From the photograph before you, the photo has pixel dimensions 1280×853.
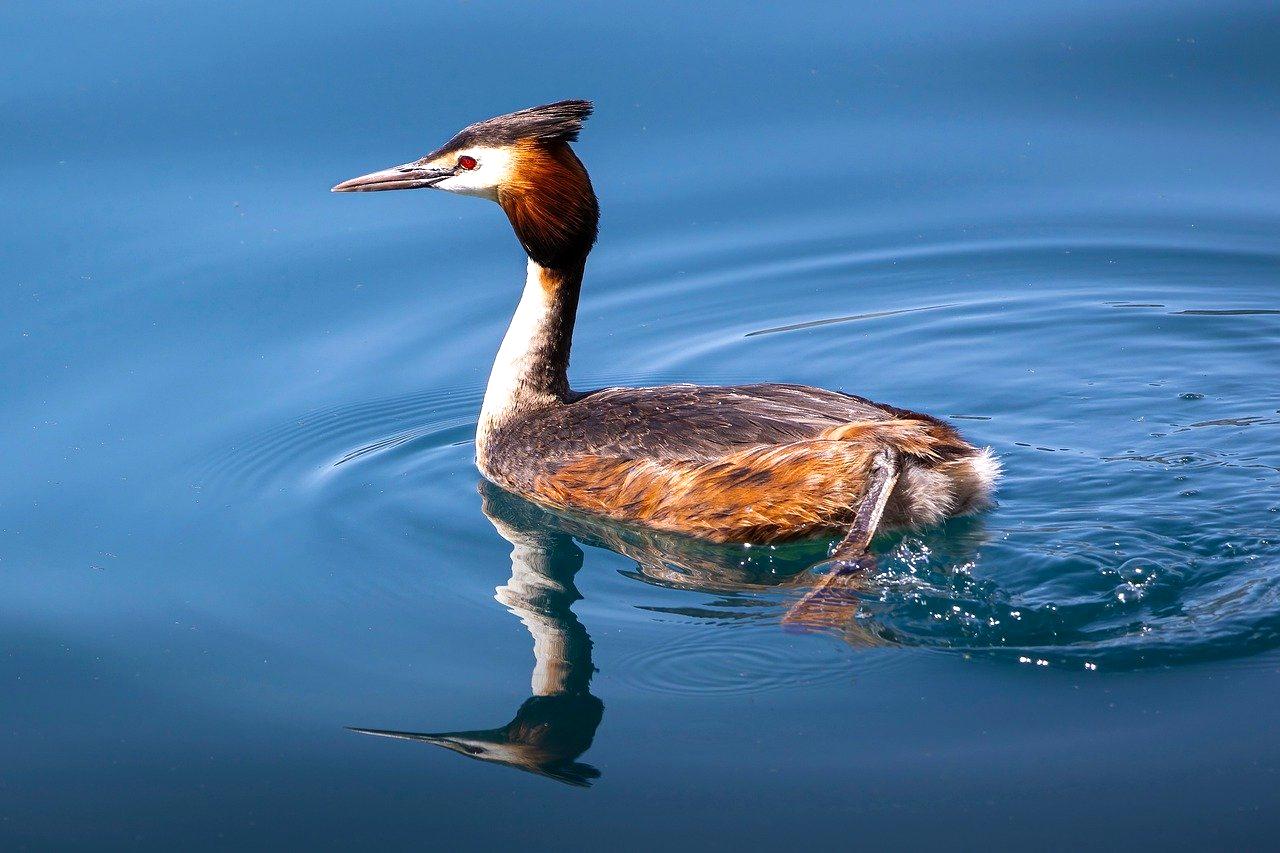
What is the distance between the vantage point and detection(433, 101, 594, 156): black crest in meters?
6.64

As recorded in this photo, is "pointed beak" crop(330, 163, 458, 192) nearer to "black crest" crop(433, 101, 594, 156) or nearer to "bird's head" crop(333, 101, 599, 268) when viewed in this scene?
"bird's head" crop(333, 101, 599, 268)

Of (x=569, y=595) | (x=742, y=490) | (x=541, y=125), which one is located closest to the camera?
(x=569, y=595)

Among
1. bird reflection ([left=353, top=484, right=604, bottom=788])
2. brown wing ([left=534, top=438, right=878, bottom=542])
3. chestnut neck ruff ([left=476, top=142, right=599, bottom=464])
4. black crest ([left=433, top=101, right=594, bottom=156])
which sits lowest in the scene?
bird reflection ([left=353, top=484, right=604, bottom=788])

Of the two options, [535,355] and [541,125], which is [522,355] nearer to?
[535,355]

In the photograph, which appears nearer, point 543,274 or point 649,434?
point 649,434

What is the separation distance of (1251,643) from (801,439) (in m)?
1.84

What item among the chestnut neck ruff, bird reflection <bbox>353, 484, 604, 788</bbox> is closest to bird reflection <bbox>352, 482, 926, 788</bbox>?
bird reflection <bbox>353, 484, 604, 788</bbox>

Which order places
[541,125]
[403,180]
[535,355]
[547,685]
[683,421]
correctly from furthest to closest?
[535,355] → [403,180] → [541,125] → [683,421] → [547,685]

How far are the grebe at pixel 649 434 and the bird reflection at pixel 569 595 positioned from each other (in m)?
0.09

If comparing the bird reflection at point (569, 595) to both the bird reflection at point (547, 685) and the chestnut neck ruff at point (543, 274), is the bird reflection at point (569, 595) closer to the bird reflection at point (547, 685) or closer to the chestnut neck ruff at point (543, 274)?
the bird reflection at point (547, 685)

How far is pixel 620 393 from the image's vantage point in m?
6.88

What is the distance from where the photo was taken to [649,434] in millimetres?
6426

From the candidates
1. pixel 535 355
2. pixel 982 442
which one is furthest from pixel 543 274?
pixel 982 442

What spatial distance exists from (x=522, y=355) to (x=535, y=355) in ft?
0.21
